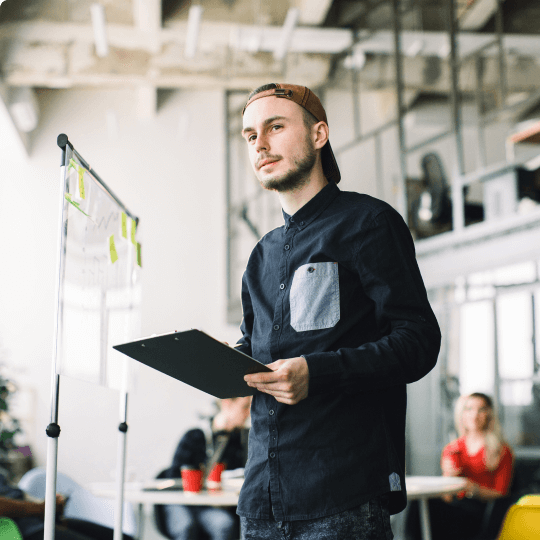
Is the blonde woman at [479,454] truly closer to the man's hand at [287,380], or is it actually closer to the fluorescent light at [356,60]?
the man's hand at [287,380]

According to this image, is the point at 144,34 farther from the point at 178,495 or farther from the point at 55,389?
the point at 55,389

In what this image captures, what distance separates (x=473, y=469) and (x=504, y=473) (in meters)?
0.20

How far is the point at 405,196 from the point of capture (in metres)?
5.77

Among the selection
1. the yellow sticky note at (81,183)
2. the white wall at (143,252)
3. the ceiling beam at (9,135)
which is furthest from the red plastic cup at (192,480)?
the ceiling beam at (9,135)

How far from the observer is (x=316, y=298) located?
3.70 ft

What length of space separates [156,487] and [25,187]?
5.54 meters

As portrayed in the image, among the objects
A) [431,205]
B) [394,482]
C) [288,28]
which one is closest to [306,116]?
[394,482]

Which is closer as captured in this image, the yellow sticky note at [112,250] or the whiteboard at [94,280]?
the whiteboard at [94,280]

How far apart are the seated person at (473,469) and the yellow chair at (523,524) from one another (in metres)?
1.48

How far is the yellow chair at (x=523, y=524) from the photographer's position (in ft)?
6.56

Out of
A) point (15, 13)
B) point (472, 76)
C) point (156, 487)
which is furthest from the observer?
point (472, 76)

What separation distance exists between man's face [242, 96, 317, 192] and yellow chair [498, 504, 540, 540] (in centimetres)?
141

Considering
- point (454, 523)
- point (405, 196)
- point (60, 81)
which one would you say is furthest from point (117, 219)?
point (60, 81)

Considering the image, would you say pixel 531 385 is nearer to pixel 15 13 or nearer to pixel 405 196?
pixel 405 196
